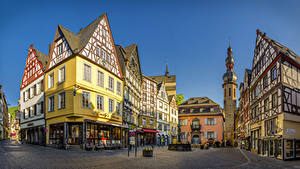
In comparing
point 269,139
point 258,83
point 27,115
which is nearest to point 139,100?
point 27,115

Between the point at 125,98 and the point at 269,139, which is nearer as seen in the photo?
the point at 269,139

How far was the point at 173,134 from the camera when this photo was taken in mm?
59844

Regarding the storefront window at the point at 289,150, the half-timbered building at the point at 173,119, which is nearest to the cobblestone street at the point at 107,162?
the storefront window at the point at 289,150

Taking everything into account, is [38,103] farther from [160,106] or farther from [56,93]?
[160,106]

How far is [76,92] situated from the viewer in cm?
2361

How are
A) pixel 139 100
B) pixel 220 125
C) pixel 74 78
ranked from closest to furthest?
1. pixel 74 78
2. pixel 139 100
3. pixel 220 125

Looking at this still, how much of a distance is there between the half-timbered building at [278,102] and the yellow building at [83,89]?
16.2 metres

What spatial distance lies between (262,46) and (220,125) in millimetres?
39896

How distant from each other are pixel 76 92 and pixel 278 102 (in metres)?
18.1

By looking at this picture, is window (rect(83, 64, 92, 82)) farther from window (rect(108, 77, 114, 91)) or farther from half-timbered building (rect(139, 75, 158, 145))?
half-timbered building (rect(139, 75, 158, 145))

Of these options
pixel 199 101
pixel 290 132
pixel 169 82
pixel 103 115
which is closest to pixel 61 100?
pixel 103 115

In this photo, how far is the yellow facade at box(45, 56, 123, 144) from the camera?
23703 mm

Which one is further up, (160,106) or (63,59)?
(63,59)

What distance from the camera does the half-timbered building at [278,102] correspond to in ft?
69.1
